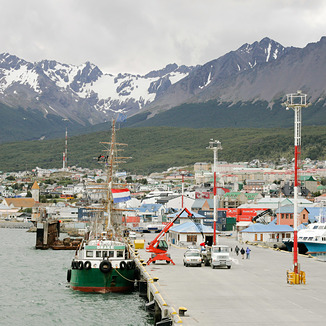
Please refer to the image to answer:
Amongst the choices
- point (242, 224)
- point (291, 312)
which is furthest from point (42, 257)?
point (291, 312)

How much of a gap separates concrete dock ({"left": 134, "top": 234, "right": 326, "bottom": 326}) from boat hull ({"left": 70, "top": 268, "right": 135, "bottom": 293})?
67.2 inches

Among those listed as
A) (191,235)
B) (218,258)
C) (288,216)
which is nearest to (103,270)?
(218,258)

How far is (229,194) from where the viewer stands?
180 metres

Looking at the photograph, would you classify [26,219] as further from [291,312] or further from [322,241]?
[291,312]

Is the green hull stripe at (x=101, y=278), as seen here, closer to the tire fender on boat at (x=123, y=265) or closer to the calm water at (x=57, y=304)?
the tire fender on boat at (x=123, y=265)

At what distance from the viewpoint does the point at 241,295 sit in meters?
34.5

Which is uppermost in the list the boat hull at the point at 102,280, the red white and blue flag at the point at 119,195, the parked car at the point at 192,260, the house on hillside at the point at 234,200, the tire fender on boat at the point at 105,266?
the house on hillside at the point at 234,200

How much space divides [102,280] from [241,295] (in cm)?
1307

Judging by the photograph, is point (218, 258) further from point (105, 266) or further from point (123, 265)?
point (105, 266)

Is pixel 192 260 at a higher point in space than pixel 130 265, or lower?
higher

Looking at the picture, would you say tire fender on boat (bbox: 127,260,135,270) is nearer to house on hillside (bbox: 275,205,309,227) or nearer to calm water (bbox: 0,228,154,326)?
calm water (bbox: 0,228,154,326)

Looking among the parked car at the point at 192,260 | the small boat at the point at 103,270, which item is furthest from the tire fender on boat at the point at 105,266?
the parked car at the point at 192,260

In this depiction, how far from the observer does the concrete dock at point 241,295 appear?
2827 cm

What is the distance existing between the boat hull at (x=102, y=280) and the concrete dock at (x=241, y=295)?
171 cm
